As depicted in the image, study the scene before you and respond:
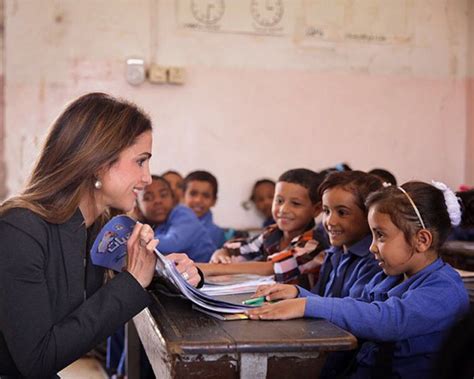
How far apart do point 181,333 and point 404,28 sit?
15.1 feet

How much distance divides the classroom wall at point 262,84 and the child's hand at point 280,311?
3.43 metres

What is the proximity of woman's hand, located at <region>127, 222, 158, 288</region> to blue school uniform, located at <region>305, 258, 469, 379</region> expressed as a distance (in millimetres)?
387

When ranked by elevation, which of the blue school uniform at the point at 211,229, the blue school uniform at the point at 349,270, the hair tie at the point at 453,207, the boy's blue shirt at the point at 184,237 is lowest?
the blue school uniform at the point at 211,229

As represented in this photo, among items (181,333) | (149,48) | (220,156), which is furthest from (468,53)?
(181,333)

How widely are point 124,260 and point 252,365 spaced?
529 mm

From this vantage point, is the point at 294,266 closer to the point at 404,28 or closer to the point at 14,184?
the point at 14,184

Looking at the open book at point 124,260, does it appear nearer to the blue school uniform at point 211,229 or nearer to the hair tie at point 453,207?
the hair tie at point 453,207

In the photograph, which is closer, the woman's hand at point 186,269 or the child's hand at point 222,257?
the woman's hand at point 186,269

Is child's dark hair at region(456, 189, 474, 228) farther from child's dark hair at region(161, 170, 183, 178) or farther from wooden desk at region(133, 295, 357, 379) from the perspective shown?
child's dark hair at region(161, 170, 183, 178)

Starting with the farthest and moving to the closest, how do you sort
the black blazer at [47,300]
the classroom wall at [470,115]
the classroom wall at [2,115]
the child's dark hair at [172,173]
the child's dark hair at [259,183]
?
the classroom wall at [470,115] < the child's dark hair at [259,183] < the child's dark hair at [172,173] < the classroom wall at [2,115] < the black blazer at [47,300]

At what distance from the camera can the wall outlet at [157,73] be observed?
193 inches

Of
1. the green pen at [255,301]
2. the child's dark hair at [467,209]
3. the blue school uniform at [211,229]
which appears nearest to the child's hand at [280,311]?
the green pen at [255,301]

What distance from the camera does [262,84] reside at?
204 inches

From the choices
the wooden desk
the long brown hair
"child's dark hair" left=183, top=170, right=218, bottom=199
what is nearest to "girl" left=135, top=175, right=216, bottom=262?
"child's dark hair" left=183, top=170, right=218, bottom=199
